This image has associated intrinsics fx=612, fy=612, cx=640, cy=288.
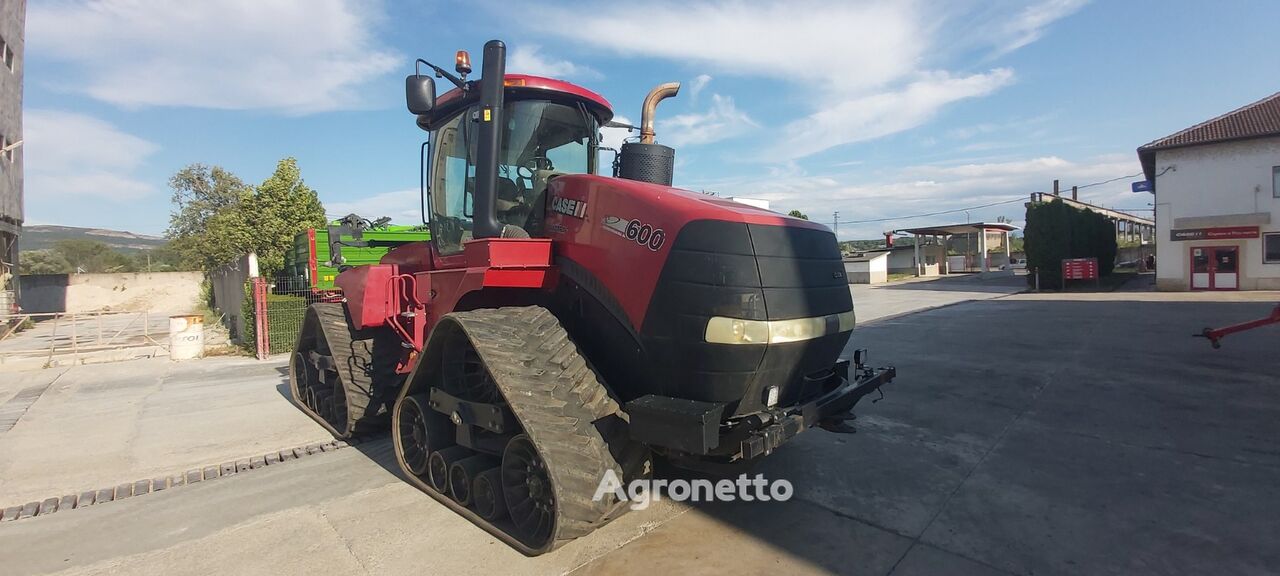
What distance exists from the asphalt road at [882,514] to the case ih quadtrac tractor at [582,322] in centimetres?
38

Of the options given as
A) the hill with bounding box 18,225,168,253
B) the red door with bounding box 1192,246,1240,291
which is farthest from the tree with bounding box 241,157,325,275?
the hill with bounding box 18,225,168,253

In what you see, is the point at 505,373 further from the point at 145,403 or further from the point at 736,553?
the point at 145,403

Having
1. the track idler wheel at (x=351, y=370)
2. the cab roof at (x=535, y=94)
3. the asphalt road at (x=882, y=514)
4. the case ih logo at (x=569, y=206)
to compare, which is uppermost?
the cab roof at (x=535, y=94)

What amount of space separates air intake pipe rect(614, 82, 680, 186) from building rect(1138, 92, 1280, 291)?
26.0 metres

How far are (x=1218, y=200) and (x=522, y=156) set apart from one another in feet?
91.1

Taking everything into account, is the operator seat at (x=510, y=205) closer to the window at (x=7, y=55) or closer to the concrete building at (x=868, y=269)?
the window at (x=7, y=55)

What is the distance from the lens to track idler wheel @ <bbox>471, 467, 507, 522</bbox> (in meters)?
3.34

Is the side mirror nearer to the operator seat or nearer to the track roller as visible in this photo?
the operator seat

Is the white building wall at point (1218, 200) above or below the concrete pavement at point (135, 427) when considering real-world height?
above

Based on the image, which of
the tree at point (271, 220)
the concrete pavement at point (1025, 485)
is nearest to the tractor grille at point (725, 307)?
the concrete pavement at point (1025, 485)

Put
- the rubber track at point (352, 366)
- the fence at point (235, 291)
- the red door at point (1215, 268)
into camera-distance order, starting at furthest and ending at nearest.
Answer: the red door at point (1215, 268), the fence at point (235, 291), the rubber track at point (352, 366)

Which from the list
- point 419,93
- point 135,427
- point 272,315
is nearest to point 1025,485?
point 419,93

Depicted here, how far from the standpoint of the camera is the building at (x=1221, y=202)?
20828 millimetres

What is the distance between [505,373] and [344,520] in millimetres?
1631
